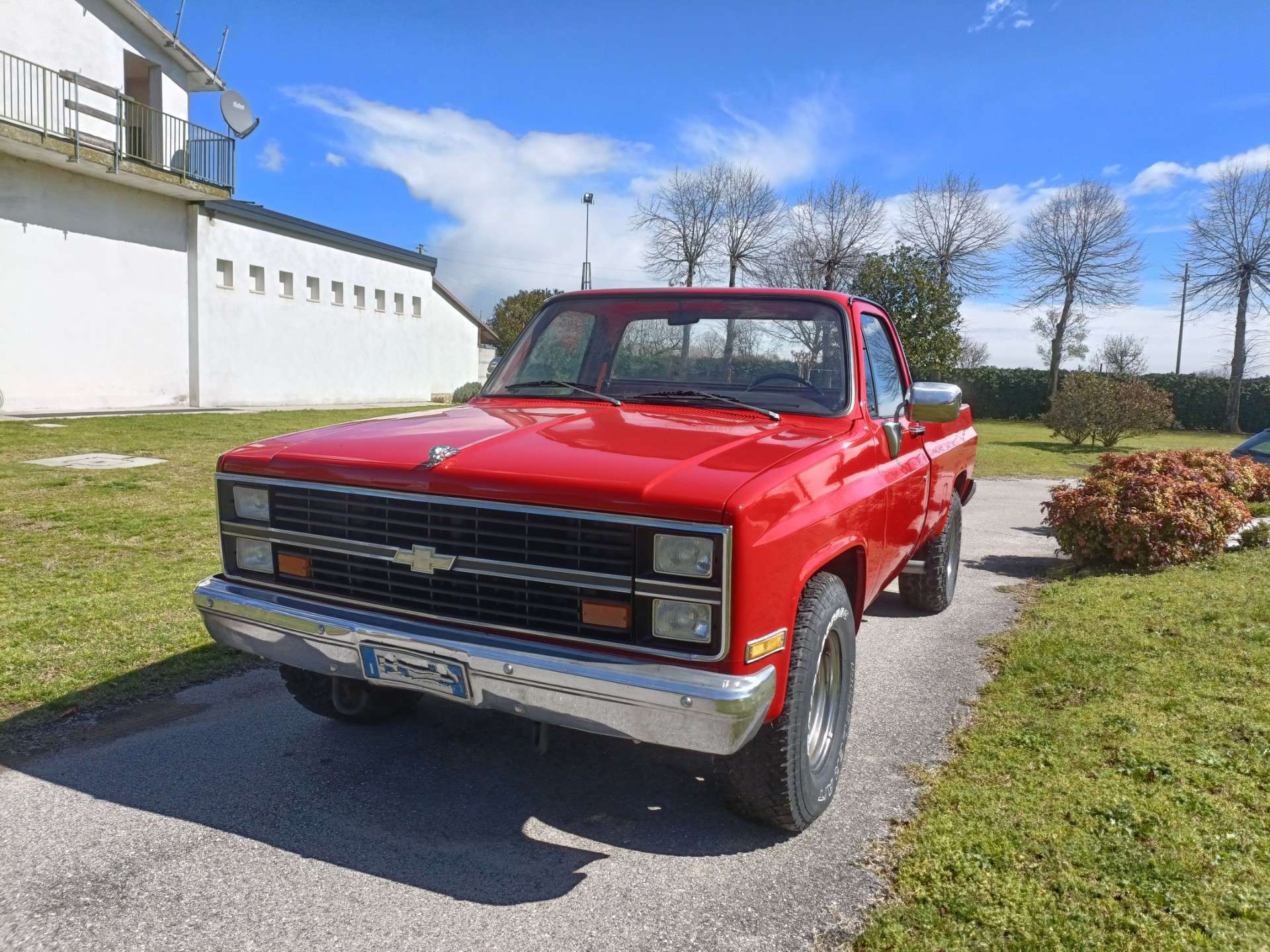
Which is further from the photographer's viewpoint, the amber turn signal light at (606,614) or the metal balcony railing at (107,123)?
the metal balcony railing at (107,123)

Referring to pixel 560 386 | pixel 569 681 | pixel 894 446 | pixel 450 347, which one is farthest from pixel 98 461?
pixel 450 347

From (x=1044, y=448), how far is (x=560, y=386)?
2190 centimetres

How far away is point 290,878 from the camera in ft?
9.06

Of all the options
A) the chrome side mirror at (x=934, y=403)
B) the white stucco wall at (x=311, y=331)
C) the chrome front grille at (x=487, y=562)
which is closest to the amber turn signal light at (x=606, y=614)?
the chrome front grille at (x=487, y=562)

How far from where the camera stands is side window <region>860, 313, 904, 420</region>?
413cm

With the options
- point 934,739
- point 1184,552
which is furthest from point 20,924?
point 1184,552

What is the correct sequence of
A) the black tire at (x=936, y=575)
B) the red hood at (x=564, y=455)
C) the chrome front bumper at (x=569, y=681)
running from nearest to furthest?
the chrome front bumper at (x=569, y=681) → the red hood at (x=564, y=455) → the black tire at (x=936, y=575)

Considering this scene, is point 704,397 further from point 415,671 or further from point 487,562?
point 415,671

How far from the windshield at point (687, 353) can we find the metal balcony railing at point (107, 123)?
17390 mm

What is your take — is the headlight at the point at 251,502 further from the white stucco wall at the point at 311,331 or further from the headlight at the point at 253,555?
the white stucco wall at the point at 311,331

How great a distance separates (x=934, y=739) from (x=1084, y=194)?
1612 inches

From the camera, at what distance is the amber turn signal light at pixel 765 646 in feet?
8.52

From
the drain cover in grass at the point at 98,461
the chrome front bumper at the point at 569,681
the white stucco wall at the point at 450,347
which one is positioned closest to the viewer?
the chrome front bumper at the point at 569,681

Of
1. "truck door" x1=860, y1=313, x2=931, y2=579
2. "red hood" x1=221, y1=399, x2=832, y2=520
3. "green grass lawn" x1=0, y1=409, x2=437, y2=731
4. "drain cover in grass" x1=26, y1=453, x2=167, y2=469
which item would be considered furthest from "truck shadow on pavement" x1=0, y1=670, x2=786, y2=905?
"drain cover in grass" x1=26, y1=453, x2=167, y2=469
